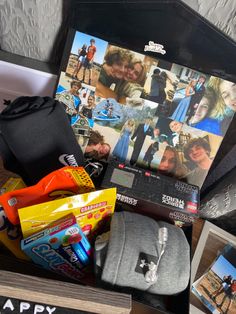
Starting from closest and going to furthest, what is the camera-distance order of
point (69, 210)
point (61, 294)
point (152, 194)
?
point (61, 294) < point (69, 210) < point (152, 194)

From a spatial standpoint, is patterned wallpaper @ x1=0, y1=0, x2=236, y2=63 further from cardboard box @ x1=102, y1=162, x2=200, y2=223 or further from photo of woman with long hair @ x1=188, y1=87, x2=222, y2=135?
cardboard box @ x1=102, y1=162, x2=200, y2=223

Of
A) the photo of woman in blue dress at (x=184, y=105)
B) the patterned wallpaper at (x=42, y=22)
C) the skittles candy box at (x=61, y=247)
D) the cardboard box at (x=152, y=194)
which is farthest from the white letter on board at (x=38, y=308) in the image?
the patterned wallpaper at (x=42, y=22)

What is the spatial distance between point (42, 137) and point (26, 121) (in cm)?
5

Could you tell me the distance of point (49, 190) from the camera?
0.65 metres

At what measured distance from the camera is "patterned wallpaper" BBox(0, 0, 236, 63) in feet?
2.29

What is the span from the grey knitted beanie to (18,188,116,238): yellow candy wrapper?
46 millimetres

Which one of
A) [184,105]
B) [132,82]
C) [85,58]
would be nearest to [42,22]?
[85,58]

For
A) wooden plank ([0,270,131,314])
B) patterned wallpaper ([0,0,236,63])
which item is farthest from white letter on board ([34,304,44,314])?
patterned wallpaper ([0,0,236,63])

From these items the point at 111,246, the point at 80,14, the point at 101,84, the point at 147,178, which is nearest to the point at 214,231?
the point at 147,178

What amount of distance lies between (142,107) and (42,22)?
0.33m

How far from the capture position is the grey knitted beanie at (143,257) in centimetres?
61

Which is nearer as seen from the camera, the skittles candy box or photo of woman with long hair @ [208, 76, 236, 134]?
the skittles candy box

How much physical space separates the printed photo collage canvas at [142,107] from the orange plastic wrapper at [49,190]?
197 mm

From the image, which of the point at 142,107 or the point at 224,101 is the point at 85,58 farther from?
the point at 224,101
